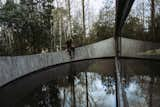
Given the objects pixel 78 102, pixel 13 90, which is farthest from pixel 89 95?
pixel 13 90

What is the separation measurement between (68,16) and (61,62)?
114 inches

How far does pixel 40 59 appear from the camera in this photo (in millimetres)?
6934

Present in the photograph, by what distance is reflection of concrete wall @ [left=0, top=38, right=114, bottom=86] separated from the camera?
480 centimetres

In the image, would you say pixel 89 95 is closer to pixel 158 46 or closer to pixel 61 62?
pixel 158 46

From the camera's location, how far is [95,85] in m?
4.46

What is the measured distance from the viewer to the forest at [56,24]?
6379mm

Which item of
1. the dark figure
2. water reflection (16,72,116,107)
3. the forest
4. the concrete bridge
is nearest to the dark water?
water reflection (16,72,116,107)

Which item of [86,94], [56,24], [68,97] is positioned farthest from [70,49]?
[68,97]

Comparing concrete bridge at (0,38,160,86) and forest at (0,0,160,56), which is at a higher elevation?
forest at (0,0,160,56)

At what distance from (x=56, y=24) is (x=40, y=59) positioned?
2983 millimetres

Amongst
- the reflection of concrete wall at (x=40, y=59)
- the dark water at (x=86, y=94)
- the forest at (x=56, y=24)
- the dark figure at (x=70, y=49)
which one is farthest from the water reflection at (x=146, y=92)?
the dark figure at (x=70, y=49)

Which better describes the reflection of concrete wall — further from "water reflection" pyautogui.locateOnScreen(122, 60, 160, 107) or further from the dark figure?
"water reflection" pyautogui.locateOnScreen(122, 60, 160, 107)

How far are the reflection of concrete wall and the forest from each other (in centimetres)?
59

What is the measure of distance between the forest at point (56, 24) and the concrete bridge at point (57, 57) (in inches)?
14.4
